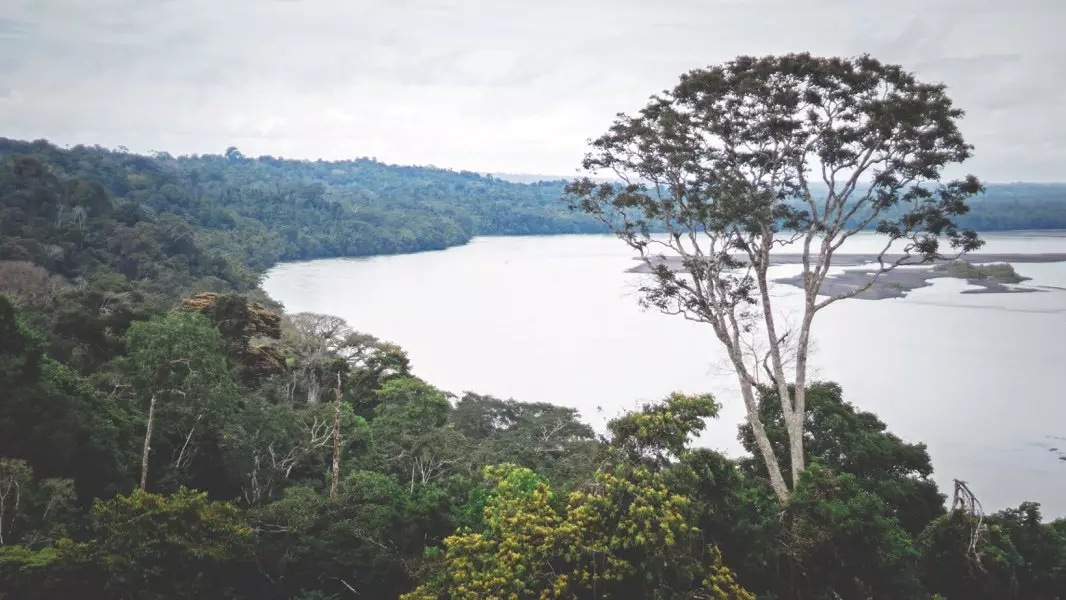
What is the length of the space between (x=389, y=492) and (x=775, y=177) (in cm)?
763

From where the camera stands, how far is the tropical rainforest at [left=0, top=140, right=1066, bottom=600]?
691 centimetres

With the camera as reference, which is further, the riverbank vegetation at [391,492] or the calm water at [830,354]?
the calm water at [830,354]

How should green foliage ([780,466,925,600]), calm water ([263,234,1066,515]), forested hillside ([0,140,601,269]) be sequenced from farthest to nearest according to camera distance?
forested hillside ([0,140,601,269]), calm water ([263,234,1066,515]), green foliage ([780,466,925,600])

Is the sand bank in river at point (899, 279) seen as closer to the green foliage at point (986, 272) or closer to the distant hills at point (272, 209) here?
the green foliage at point (986, 272)

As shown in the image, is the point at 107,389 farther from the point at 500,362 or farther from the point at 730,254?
the point at 500,362

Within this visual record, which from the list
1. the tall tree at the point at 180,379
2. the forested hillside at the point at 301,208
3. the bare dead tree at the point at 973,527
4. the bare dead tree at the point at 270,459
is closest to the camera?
the bare dead tree at the point at 973,527

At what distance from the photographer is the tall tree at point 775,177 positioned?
1084 cm

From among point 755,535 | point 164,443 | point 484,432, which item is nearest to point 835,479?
point 755,535

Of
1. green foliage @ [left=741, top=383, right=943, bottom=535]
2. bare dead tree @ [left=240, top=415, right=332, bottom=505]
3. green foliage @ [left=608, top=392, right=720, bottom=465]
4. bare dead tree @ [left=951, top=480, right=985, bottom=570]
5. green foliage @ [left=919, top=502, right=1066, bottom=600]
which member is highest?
green foliage @ [left=608, top=392, right=720, bottom=465]

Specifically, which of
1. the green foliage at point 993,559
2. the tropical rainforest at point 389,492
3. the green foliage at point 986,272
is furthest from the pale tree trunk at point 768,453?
the green foliage at point 986,272

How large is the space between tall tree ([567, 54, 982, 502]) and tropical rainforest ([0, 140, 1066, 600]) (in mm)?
2441

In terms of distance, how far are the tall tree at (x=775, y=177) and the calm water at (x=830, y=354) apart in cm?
296

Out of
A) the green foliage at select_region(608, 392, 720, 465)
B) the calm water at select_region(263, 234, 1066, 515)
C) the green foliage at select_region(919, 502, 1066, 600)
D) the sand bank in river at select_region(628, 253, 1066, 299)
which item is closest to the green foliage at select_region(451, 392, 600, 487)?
the calm water at select_region(263, 234, 1066, 515)

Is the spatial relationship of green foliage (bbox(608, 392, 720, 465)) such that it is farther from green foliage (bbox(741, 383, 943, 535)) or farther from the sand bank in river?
the sand bank in river
